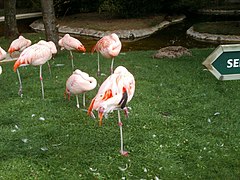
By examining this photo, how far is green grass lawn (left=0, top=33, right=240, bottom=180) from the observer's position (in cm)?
409

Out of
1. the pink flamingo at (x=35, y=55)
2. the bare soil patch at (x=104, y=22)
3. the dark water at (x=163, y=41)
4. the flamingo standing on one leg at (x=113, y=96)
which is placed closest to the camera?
the flamingo standing on one leg at (x=113, y=96)

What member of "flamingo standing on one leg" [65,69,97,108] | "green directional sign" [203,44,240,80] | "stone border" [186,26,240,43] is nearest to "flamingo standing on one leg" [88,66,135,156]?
"flamingo standing on one leg" [65,69,97,108]

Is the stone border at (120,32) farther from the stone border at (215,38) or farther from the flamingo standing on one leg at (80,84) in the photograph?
the flamingo standing on one leg at (80,84)

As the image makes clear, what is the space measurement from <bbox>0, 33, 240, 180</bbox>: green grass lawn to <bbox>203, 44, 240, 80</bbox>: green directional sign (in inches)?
56.7

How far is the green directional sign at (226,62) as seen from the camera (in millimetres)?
2865

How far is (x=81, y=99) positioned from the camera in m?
5.95

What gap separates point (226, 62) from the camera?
9.52 feet

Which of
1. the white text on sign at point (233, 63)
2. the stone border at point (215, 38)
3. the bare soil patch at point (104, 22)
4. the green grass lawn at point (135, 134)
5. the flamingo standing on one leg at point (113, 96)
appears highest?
the white text on sign at point (233, 63)

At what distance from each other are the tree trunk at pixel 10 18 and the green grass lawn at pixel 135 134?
5325 mm

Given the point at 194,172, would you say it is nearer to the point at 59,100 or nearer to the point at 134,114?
the point at 134,114

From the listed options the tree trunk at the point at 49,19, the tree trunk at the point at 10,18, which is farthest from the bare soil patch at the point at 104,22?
the tree trunk at the point at 49,19

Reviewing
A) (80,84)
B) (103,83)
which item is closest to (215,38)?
(80,84)

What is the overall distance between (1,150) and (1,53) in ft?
8.16

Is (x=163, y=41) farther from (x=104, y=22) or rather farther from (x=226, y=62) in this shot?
(x=226, y=62)
